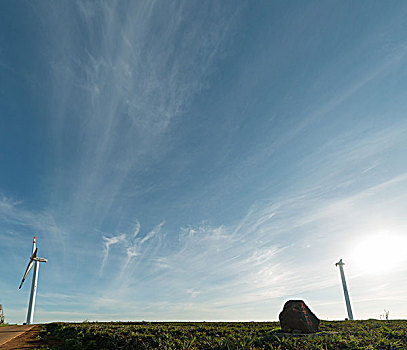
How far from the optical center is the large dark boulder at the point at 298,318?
1753 centimetres

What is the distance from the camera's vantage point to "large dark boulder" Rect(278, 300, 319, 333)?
1753cm

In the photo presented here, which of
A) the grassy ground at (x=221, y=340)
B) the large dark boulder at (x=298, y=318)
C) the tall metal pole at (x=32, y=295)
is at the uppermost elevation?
the tall metal pole at (x=32, y=295)

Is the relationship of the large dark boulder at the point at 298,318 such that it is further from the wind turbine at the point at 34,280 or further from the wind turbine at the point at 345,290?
the wind turbine at the point at 34,280

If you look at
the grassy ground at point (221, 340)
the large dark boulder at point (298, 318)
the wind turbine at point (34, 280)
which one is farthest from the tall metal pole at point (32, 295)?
the large dark boulder at point (298, 318)

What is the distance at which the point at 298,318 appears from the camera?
17.7 metres

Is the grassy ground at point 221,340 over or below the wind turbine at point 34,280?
below

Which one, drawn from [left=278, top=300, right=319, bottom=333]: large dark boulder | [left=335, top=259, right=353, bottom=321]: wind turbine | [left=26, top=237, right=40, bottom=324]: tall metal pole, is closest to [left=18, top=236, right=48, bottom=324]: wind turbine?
[left=26, top=237, right=40, bottom=324]: tall metal pole

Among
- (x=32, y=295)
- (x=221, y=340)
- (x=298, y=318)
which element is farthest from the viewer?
(x=32, y=295)

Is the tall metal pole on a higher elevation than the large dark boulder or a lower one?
higher

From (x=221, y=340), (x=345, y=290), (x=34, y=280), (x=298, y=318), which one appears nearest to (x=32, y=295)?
(x=34, y=280)

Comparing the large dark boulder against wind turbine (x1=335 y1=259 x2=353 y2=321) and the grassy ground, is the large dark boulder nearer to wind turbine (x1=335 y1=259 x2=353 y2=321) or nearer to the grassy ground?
the grassy ground

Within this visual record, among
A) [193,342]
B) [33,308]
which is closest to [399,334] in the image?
[193,342]

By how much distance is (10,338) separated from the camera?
2122 cm

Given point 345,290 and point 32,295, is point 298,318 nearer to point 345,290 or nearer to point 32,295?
point 345,290
